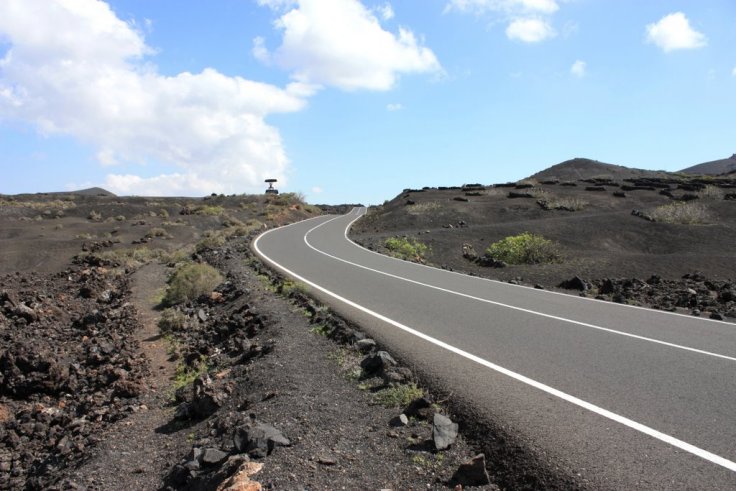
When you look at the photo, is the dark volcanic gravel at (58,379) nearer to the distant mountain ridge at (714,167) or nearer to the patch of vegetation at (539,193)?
the patch of vegetation at (539,193)

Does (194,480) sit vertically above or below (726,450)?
below

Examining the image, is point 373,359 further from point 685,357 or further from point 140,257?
point 140,257

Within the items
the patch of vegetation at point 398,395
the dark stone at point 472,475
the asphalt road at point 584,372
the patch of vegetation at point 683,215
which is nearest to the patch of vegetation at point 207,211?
the patch of vegetation at point 683,215

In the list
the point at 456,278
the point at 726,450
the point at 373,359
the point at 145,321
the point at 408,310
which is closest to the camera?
the point at 726,450

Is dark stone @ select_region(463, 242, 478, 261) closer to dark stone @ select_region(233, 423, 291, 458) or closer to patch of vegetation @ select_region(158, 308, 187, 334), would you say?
patch of vegetation @ select_region(158, 308, 187, 334)

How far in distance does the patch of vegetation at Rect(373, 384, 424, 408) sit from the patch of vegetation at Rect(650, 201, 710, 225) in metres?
32.2

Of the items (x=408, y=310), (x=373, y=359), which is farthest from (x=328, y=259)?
(x=373, y=359)

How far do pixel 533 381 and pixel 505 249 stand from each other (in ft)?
61.8

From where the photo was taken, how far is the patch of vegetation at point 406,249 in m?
24.3

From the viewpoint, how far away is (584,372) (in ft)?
20.9

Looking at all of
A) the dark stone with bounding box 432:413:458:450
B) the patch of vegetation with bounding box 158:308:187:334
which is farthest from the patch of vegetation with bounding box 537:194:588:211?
the dark stone with bounding box 432:413:458:450

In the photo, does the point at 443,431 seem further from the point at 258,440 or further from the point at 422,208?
the point at 422,208

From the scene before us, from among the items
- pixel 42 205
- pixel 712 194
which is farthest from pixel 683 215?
pixel 42 205

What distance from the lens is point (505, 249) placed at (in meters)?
24.3
